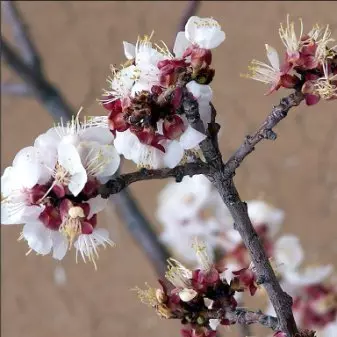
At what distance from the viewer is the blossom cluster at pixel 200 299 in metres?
0.38

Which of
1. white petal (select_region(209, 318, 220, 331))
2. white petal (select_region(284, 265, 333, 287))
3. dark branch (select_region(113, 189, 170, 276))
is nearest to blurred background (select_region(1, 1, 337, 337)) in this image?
dark branch (select_region(113, 189, 170, 276))

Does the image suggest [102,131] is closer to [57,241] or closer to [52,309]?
[57,241]

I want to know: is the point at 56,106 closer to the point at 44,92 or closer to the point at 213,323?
the point at 44,92

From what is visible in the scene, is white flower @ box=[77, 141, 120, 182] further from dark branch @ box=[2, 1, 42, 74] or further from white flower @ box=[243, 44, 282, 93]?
dark branch @ box=[2, 1, 42, 74]

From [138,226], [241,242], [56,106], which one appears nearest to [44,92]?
[56,106]

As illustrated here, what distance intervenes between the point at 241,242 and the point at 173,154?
265 millimetres

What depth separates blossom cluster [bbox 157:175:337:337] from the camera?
0.58m

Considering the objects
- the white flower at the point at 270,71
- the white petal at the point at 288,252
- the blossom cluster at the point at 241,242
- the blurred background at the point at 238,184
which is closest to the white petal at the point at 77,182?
the white flower at the point at 270,71

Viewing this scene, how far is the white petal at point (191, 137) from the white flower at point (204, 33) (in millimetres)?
42

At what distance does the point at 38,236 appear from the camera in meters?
0.34

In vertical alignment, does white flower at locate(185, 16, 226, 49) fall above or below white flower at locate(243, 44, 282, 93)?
above

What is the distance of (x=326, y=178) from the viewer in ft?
3.44

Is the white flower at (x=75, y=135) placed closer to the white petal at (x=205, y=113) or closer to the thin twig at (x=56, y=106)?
the white petal at (x=205, y=113)

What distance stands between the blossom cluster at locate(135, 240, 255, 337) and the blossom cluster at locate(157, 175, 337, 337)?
0.13 metres
